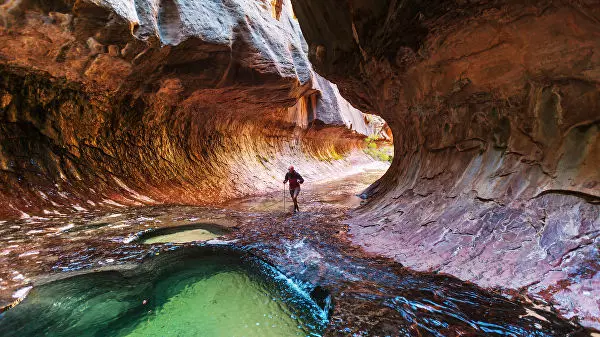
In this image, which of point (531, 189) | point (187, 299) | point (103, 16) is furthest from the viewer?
point (103, 16)

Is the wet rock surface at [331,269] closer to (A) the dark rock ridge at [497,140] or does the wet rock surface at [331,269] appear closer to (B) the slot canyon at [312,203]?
(B) the slot canyon at [312,203]

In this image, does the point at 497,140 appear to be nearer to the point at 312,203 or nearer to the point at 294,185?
the point at 294,185

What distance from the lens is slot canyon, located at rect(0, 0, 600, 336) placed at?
9.02 feet

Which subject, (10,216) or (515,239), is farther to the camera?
(10,216)

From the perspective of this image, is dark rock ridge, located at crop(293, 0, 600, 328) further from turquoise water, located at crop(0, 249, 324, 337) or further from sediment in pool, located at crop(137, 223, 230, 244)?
sediment in pool, located at crop(137, 223, 230, 244)

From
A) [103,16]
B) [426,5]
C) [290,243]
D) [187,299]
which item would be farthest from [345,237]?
[103,16]

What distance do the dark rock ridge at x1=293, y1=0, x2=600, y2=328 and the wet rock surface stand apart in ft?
1.25

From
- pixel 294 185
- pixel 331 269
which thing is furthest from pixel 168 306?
pixel 294 185

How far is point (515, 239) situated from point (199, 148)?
1049 cm

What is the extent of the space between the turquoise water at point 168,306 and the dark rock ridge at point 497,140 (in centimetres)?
192

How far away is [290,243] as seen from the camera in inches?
185

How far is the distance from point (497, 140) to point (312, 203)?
589cm

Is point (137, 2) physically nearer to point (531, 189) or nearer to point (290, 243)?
point (290, 243)

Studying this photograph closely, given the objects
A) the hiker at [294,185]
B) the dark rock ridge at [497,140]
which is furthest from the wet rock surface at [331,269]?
the hiker at [294,185]
